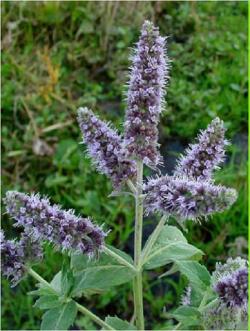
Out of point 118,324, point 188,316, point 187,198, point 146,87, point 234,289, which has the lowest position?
point 118,324

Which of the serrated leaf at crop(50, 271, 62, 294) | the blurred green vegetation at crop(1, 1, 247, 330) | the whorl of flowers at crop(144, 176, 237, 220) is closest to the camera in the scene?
the whorl of flowers at crop(144, 176, 237, 220)

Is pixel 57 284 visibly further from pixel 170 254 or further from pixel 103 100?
pixel 103 100

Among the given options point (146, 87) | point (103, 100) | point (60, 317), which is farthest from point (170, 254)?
point (103, 100)

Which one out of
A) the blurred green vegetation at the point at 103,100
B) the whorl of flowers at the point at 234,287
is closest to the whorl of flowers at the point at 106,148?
the whorl of flowers at the point at 234,287

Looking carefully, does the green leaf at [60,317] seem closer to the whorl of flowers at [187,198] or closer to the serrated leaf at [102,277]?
the serrated leaf at [102,277]

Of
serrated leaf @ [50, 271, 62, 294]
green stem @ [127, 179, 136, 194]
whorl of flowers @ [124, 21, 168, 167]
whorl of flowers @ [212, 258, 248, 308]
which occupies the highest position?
whorl of flowers @ [124, 21, 168, 167]

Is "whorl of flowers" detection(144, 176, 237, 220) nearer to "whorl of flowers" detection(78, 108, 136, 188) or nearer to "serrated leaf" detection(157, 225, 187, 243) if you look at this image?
"whorl of flowers" detection(78, 108, 136, 188)

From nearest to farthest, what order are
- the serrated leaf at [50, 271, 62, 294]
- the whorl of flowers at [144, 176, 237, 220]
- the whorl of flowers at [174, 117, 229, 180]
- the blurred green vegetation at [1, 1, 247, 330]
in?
1. the whorl of flowers at [144, 176, 237, 220]
2. the whorl of flowers at [174, 117, 229, 180]
3. the serrated leaf at [50, 271, 62, 294]
4. the blurred green vegetation at [1, 1, 247, 330]

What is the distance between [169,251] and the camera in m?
1.21

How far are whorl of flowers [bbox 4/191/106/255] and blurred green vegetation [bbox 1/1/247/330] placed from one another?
1031 millimetres

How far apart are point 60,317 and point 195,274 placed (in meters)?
0.26

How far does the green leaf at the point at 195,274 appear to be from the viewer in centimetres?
118

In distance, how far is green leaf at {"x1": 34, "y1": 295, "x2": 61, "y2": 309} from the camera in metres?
1.17

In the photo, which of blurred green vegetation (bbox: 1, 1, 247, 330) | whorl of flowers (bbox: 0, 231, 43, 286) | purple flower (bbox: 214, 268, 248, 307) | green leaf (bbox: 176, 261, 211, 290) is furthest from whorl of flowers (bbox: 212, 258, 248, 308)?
blurred green vegetation (bbox: 1, 1, 247, 330)
